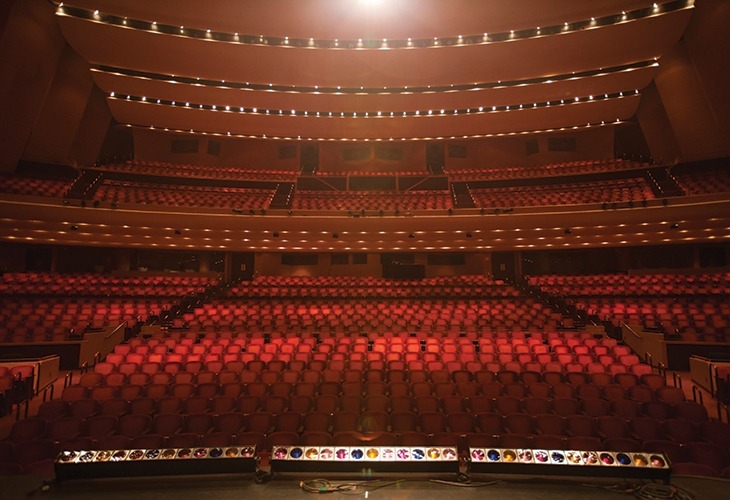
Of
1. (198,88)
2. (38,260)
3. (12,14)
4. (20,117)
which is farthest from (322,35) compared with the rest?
(38,260)

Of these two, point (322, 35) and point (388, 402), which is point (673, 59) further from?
point (388, 402)

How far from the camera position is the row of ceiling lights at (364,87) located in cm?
986

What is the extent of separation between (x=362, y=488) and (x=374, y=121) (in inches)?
437

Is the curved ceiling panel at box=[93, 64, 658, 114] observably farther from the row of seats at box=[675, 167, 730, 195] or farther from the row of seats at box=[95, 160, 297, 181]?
the row of seats at box=[675, 167, 730, 195]

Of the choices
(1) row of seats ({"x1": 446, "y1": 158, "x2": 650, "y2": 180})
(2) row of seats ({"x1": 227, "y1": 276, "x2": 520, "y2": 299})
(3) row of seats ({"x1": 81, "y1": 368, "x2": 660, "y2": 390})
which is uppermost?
(1) row of seats ({"x1": 446, "y1": 158, "x2": 650, "y2": 180})

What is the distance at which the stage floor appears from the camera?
7.08 feet

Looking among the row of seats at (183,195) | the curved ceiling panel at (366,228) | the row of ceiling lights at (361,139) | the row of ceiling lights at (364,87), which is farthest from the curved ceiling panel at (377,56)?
the curved ceiling panel at (366,228)

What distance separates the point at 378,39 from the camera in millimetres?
8734

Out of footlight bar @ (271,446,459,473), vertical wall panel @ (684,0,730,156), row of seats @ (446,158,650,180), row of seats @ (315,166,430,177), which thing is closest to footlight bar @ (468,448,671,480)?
footlight bar @ (271,446,459,473)

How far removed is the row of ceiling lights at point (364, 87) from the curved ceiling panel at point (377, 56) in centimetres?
24

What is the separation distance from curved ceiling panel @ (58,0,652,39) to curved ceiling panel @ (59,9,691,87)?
0.37 metres

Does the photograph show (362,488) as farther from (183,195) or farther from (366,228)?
(183,195)

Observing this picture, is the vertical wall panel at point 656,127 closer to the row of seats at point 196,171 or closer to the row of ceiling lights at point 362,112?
the row of ceiling lights at point 362,112

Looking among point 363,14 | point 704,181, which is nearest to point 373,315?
point 363,14
